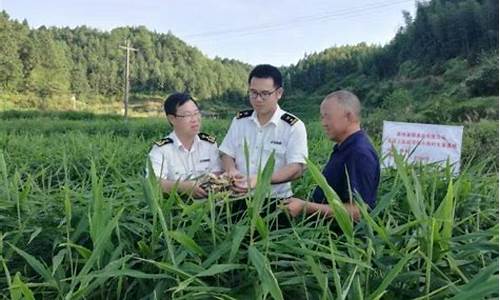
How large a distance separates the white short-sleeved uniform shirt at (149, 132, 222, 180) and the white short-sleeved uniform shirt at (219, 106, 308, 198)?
0.07 m

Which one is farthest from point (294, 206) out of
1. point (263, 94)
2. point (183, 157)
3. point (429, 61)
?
point (429, 61)

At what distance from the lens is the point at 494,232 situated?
1.10 metres

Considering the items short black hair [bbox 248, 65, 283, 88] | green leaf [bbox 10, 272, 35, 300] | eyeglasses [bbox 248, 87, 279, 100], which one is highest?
short black hair [bbox 248, 65, 283, 88]

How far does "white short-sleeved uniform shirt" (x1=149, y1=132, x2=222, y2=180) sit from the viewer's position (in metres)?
2.25

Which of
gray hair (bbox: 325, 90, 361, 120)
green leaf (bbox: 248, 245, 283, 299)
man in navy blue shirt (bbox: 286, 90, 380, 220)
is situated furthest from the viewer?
gray hair (bbox: 325, 90, 361, 120)

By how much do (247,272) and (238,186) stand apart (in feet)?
1.87

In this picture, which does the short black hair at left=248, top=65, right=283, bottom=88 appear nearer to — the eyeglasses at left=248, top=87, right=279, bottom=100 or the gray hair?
the eyeglasses at left=248, top=87, right=279, bottom=100

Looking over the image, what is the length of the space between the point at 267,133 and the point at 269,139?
34 mm

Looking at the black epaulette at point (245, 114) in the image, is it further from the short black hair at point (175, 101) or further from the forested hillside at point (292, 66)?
the forested hillside at point (292, 66)

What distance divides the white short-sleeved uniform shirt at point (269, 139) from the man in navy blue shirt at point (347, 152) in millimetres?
297

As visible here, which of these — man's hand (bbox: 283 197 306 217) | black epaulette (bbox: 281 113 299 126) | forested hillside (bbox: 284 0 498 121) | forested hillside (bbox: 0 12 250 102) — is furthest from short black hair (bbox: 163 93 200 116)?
forested hillside (bbox: 0 12 250 102)

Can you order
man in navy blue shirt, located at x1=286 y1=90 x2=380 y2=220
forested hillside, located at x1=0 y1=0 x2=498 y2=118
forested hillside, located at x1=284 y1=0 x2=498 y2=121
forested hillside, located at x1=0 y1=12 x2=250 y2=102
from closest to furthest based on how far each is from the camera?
man in navy blue shirt, located at x1=286 y1=90 x2=380 y2=220 → forested hillside, located at x1=284 y1=0 x2=498 y2=121 → forested hillside, located at x1=0 y1=0 x2=498 y2=118 → forested hillside, located at x1=0 y1=12 x2=250 y2=102

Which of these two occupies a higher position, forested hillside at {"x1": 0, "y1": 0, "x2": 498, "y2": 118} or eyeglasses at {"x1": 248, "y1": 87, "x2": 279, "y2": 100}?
forested hillside at {"x1": 0, "y1": 0, "x2": 498, "y2": 118}

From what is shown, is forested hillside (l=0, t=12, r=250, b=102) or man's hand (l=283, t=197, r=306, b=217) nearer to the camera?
man's hand (l=283, t=197, r=306, b=217)
